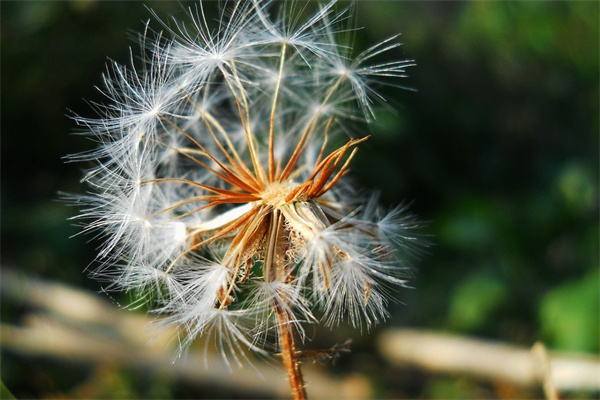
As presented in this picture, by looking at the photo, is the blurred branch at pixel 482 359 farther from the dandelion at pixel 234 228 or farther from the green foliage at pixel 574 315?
the dandelion at pixel 234 228

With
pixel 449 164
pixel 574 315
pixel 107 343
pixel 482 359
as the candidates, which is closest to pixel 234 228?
pixel 107 343

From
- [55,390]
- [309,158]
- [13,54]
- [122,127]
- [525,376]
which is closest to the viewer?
[122,127]

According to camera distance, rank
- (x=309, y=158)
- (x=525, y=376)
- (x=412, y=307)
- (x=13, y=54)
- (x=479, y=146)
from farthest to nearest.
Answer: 1. (x=479, y=146)
2. (x=412, y=307)
3. (x=13, y=54)
4. (x=525, y=376)
5. (x=309, y=158)

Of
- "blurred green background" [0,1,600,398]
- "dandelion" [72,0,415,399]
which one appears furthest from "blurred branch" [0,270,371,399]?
"dandelion" [72,0,415,399]

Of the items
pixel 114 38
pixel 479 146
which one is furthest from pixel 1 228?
pixel 479 146

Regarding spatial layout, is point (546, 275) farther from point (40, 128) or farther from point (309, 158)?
point (40, 128)

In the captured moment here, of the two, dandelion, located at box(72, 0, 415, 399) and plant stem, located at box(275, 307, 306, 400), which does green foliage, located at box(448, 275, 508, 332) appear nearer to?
dandelion, located at box(72, 0, 415, 399)
